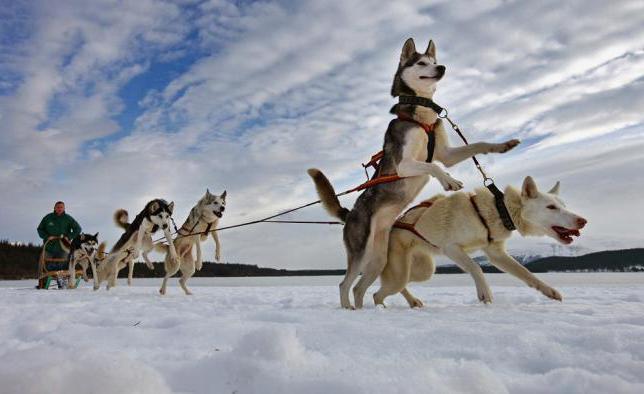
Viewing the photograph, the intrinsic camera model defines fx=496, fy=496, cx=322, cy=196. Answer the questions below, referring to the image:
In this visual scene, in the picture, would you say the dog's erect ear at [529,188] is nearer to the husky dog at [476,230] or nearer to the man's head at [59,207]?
the husky dog at [476,230]

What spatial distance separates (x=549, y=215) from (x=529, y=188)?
310 mm

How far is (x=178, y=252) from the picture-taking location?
896 centimetres

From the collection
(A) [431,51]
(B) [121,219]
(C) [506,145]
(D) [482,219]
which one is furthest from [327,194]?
(B) [121,219]

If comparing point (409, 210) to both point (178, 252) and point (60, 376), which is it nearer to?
point (60, 376)

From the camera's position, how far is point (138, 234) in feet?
31.9

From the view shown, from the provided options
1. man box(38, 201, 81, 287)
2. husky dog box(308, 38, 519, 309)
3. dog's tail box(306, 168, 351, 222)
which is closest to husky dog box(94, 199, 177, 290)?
man box(38, 201, 81, 287)

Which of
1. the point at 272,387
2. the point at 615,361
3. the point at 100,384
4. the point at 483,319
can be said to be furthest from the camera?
the point at 483,319

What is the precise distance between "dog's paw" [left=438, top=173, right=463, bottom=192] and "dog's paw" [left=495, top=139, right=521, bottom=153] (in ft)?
1.62

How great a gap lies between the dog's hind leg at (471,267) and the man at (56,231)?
1064 cm

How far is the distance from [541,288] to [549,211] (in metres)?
0.76

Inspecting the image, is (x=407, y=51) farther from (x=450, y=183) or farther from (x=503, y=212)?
(x=503, y=212)

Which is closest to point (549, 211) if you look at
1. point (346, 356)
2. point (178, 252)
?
point (346, 356)

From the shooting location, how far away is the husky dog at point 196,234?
8.70 metres

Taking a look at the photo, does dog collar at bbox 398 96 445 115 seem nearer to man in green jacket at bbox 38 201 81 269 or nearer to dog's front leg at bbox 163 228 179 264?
dog's front leg at bbox 163 228 179 264
